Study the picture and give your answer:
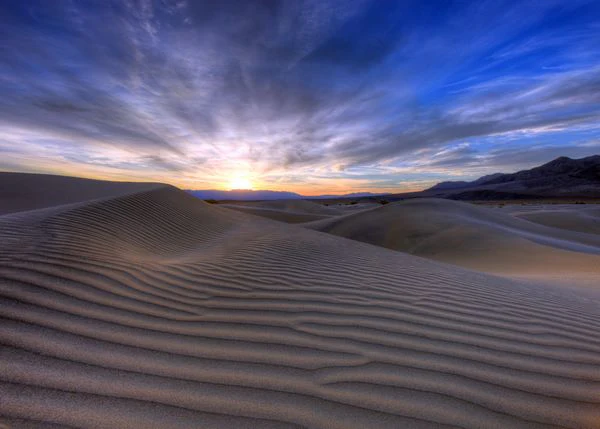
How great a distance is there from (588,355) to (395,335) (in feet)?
4.13

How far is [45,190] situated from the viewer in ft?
52.2

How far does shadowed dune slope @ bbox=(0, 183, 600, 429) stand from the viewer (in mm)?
1345

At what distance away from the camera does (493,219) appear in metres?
12.2

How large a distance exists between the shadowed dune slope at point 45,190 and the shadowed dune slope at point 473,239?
8.81 meters

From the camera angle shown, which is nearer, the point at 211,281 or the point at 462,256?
the point at 211,281

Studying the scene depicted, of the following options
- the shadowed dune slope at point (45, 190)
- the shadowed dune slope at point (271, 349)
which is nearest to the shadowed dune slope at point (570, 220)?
the shadowed dune slope at point (271, 349)

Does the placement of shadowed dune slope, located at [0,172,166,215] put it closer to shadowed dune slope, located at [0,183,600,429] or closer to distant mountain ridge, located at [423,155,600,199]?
shadowed dune slope, located at [0,183,600,429]

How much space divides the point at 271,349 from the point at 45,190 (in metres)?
19.4

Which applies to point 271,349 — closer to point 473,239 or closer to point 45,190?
point 473,239

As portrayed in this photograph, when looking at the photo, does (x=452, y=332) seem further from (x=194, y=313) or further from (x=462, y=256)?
(x=462, y=256)

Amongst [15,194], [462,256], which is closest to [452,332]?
[462,256]

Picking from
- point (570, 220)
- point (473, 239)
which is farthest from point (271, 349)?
point (570, 220)

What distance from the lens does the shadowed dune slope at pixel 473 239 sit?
6.70 meters

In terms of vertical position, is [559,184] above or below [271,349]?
above
